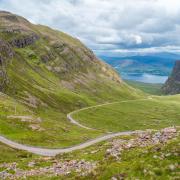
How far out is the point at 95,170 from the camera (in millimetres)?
32344

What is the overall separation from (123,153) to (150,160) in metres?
7.91

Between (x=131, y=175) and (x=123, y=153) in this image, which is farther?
(x=123, y=153)

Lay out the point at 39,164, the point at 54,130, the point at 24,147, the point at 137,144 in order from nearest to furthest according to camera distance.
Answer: the point at 137,144 < the point at 39,164 < the point at 24,147 < the point at 54,130

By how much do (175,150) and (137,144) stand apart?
1107cm

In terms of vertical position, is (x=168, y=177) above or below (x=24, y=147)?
above

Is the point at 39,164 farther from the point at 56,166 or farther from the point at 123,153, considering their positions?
the point at 123,153

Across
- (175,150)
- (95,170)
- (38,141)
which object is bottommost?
(38,141)

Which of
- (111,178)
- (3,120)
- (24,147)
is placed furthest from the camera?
(3,120)

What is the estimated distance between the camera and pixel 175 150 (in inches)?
1196

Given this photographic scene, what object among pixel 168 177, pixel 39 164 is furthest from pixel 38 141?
pixel 168 177

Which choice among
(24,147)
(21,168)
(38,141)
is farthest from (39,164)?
(38,141)

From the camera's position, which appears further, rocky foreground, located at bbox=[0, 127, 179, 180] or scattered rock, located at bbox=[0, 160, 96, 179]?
scattered rock, located at bbox=[0, 160, 96, 179]

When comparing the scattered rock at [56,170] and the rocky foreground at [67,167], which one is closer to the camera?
the rocky foreground at [67,167]

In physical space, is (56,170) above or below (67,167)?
below
